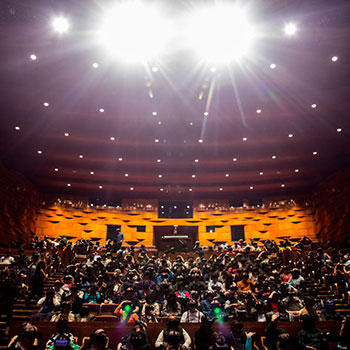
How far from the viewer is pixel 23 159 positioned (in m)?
15.4

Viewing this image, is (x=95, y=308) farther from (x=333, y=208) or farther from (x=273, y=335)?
(x=333, y=208)

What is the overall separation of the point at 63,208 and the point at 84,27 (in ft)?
45.1

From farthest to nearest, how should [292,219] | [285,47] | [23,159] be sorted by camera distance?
[292,219] < [23,159] < [285,47]

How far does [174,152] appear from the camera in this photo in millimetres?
15633

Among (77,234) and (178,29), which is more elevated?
(178,29)

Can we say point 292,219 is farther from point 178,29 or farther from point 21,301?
point 21,301

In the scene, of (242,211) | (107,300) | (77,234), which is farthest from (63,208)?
(107,300)

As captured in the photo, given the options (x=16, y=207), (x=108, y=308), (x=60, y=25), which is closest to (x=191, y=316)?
(x=108, y=308)

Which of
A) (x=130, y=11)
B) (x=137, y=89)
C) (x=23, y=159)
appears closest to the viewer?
(x=130, y=11)

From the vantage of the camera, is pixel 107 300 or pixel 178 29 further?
pixel 178 29

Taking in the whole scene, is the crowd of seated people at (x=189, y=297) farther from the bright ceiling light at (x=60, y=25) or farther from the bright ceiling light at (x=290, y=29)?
the bright ceiling light at (x=290, y=29)

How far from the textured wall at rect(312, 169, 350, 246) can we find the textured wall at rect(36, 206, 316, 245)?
1.26 meters

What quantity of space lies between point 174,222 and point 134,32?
13.6m

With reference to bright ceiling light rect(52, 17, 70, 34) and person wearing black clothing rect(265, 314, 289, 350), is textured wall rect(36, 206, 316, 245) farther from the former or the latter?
person wearing black clothing rect(265, 314, 289, 350)
